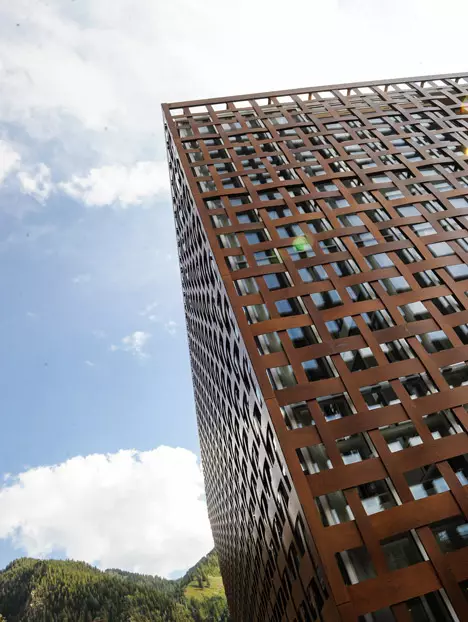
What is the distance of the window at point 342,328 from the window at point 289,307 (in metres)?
1.74

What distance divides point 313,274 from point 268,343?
525 cm

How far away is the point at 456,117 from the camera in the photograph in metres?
31.6

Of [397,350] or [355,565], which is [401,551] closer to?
[355,565]

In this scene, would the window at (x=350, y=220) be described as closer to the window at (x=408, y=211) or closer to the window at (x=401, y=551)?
the window at (x=408, y=211)

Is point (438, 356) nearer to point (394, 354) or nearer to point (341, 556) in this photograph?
point (394, 354)

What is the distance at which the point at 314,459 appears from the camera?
1609cm

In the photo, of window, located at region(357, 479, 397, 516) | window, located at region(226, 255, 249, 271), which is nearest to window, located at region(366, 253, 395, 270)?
window, located at region(226, 255, 249, 271)

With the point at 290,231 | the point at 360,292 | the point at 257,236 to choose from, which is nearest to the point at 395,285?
the point at 360,292

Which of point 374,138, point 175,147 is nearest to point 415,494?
point 374,138

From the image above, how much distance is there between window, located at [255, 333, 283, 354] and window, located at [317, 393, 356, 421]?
3.18 m

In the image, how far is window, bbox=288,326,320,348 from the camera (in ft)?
63.5

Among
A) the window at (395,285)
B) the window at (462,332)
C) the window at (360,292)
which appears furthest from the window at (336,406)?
the window at (462,332)

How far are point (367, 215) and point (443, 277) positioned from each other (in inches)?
254

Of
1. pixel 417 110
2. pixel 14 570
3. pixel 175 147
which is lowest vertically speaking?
pixel 417 110
